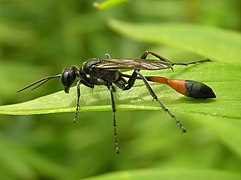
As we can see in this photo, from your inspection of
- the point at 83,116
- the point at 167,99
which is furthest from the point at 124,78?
the point at 83,116

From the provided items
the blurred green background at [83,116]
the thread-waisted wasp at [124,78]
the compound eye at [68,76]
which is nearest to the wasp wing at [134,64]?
the thread-waisted wasp at [124,78]

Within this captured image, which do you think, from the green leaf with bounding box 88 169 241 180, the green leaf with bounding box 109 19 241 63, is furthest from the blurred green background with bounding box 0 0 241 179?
the green leaf with bounding box 88 169 241 180

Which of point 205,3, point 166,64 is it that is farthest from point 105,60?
point 205,3

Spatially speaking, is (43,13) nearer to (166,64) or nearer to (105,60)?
(105,60)

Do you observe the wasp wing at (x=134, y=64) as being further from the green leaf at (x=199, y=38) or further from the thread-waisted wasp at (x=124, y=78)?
the green leaf at (x=199, y=38)

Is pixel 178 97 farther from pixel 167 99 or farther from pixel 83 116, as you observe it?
pixel 83 116

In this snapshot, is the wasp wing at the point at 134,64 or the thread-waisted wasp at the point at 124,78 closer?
the thread-waisted wasp at the point at 124,78
